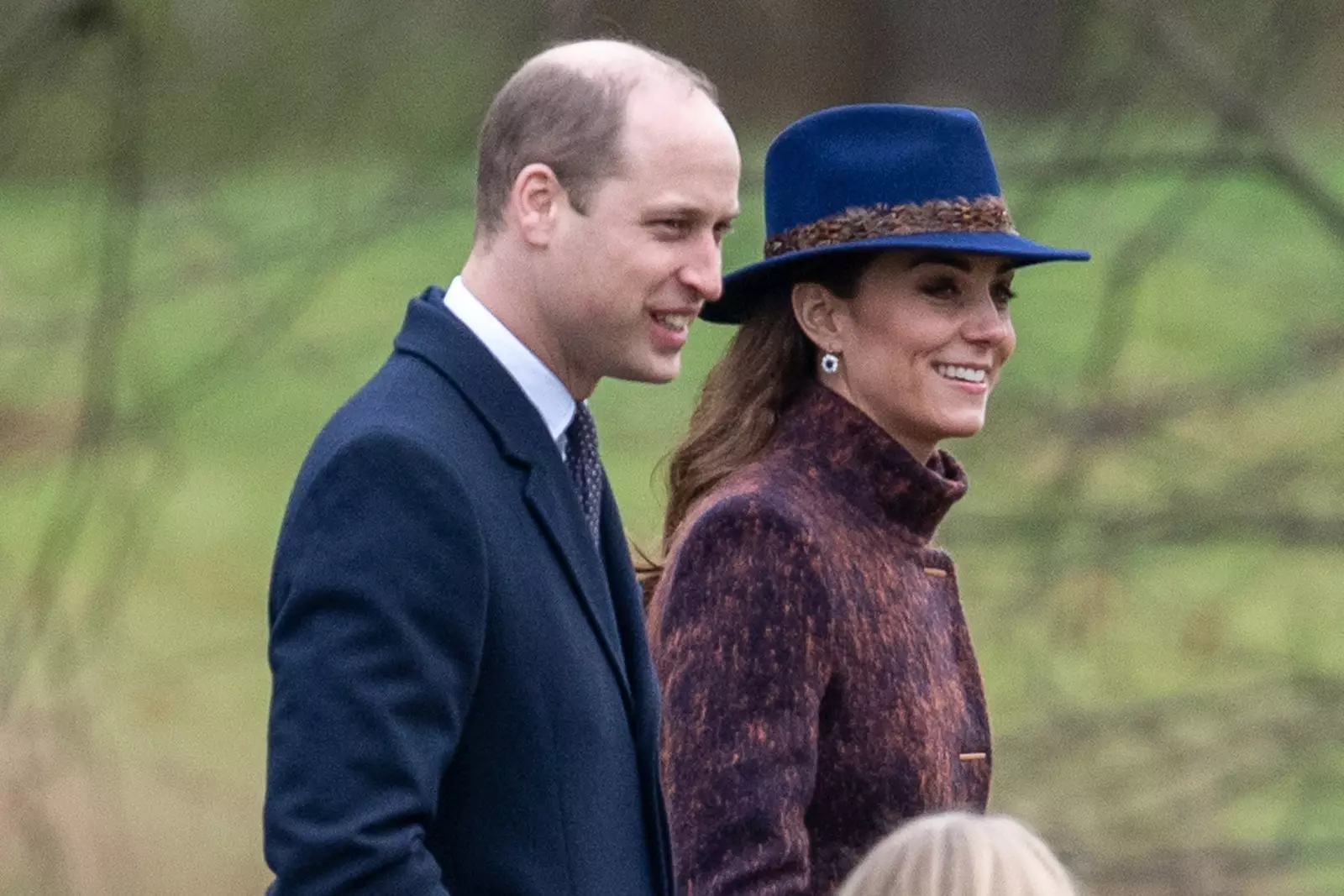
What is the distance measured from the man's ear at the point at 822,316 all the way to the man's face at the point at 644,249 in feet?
2.06

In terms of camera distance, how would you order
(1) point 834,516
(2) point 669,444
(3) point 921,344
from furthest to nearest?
(2) point 669,444, (3) point 921,344, (1) point 834,516

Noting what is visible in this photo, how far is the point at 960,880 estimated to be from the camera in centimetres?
221

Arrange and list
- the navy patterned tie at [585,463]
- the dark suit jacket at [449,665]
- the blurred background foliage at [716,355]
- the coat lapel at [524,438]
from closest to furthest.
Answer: the dark suit jacket at [449,665] < the coat lapel at [524,438] < the navy patterned tie at [585,463] < the blurred background foliage at [716,355]

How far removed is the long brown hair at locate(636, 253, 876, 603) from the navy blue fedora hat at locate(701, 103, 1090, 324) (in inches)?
1.2

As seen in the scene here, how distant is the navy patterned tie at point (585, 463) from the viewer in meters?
2.37

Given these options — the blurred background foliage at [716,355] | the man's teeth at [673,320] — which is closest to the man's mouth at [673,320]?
the man's teeth at [673,320]

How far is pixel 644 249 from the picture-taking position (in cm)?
225

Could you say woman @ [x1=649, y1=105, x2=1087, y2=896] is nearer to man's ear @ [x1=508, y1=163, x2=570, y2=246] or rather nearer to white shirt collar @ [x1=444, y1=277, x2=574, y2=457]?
white shirt collar @ [x1=444, y1=277, x2=574, y2=457]

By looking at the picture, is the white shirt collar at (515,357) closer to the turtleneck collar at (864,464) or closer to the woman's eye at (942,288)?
the turtleneck collar at (864,464)

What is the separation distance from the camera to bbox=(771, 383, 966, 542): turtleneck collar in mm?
2811

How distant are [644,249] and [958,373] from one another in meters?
0.71

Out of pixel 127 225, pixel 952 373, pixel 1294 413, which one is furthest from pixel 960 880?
pixel 1294 413

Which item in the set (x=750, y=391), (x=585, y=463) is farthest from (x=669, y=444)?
(x=585, y=463)

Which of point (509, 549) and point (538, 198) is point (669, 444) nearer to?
point (538, 198)
